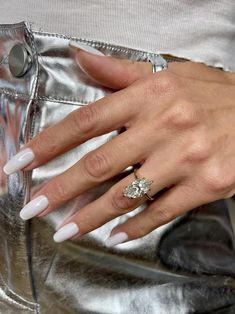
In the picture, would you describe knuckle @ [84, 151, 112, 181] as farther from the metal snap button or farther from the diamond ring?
the metal snap button

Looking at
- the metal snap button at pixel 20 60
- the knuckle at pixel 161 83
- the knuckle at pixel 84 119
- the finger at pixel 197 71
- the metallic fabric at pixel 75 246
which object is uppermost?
the metal snap button at pixel 20 60

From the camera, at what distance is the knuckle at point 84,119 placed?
66 centimetres

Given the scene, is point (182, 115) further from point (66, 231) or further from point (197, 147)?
point (66, 231)

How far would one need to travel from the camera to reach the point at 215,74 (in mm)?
764

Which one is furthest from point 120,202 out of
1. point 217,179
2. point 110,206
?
point 217,179

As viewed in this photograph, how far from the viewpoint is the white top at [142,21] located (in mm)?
728

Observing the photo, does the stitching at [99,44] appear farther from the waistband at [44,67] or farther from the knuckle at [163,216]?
the knuckle at [163,216]

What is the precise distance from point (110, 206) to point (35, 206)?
0.09 m

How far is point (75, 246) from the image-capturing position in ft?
2.37

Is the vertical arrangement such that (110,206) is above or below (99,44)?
below

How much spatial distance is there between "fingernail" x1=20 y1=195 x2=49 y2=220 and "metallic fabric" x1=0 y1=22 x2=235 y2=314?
0.02 m

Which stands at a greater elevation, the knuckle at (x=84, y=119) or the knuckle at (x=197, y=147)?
the knuckle at (x=84, y=119)

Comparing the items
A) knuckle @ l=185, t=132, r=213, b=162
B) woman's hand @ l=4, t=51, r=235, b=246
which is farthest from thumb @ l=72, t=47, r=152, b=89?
knuckle @ l=185, t=132, r=213, b=162

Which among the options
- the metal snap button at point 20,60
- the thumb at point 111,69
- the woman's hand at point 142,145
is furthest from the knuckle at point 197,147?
the metal snap button at point 20,60
